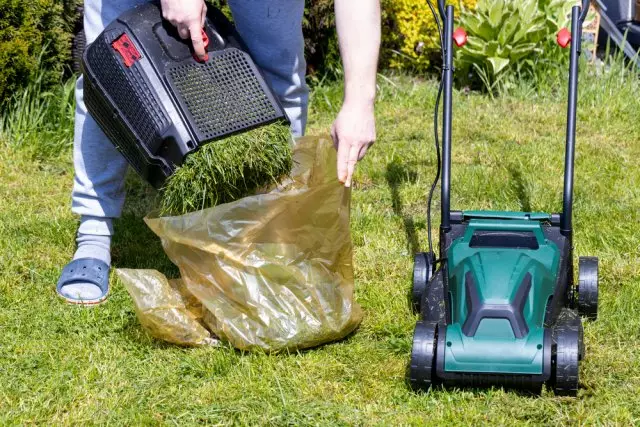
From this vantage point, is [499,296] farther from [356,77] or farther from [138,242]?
[138,242]

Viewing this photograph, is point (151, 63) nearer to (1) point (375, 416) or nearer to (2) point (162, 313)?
(2) point (162, 313)

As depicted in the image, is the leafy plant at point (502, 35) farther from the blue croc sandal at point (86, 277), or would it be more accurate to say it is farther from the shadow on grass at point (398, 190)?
the blue croc sandal at point (86, 277)

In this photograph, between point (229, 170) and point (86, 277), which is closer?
point (229, 170)

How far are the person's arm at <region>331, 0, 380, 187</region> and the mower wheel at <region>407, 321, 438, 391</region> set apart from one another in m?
0.46

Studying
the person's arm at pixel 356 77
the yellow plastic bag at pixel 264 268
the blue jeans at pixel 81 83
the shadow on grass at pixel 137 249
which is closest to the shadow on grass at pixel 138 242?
the shadow on grass at pixel 137 249

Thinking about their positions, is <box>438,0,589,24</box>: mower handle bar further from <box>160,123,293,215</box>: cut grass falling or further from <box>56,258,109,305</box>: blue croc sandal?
<box>56,258,109,305</box>: blue croc sandal

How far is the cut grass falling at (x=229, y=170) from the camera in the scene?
2.66 meters

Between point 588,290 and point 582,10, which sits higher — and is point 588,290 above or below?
below

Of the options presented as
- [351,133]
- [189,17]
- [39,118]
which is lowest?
[39,118]

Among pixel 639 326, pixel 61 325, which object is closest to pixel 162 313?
pixel 61 325

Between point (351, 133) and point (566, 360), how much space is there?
0.79 meters

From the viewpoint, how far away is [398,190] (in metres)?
4.25

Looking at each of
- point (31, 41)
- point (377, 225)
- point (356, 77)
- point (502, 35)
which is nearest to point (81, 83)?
point (356, 77)

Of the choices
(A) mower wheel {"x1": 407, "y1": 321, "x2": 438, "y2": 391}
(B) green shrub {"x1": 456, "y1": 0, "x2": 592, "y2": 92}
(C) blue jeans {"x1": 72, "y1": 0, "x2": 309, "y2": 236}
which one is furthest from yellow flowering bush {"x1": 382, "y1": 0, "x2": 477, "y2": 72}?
(A) mower wheel {"x1": 407, "y1": 321, "x2": 438, "y2": 391}
